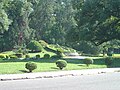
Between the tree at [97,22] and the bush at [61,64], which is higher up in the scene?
the tree at [97,22]

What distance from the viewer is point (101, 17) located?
4359 centimetres

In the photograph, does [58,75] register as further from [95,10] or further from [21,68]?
[95,10]

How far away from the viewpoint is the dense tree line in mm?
46188

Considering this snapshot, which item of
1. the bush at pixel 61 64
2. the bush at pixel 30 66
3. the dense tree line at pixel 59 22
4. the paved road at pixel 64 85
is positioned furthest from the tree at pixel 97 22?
the paved road at pixel 64 85

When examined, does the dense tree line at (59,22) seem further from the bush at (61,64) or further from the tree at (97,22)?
the bush at (61,64)

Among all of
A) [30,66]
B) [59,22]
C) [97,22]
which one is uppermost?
[59,22]

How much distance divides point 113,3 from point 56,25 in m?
56.5

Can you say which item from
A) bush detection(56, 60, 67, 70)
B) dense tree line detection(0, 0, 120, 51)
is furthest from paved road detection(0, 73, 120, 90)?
dense tree line detection(0, 0, 120, 51)

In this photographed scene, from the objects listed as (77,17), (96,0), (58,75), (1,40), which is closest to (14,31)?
(1,40)

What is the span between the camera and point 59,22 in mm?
101125

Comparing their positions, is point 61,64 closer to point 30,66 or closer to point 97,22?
point 30,66

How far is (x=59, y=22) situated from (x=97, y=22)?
2131 inches

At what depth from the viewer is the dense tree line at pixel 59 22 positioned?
152ft

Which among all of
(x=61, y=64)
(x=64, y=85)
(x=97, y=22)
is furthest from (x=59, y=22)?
(x=64, y=85)
